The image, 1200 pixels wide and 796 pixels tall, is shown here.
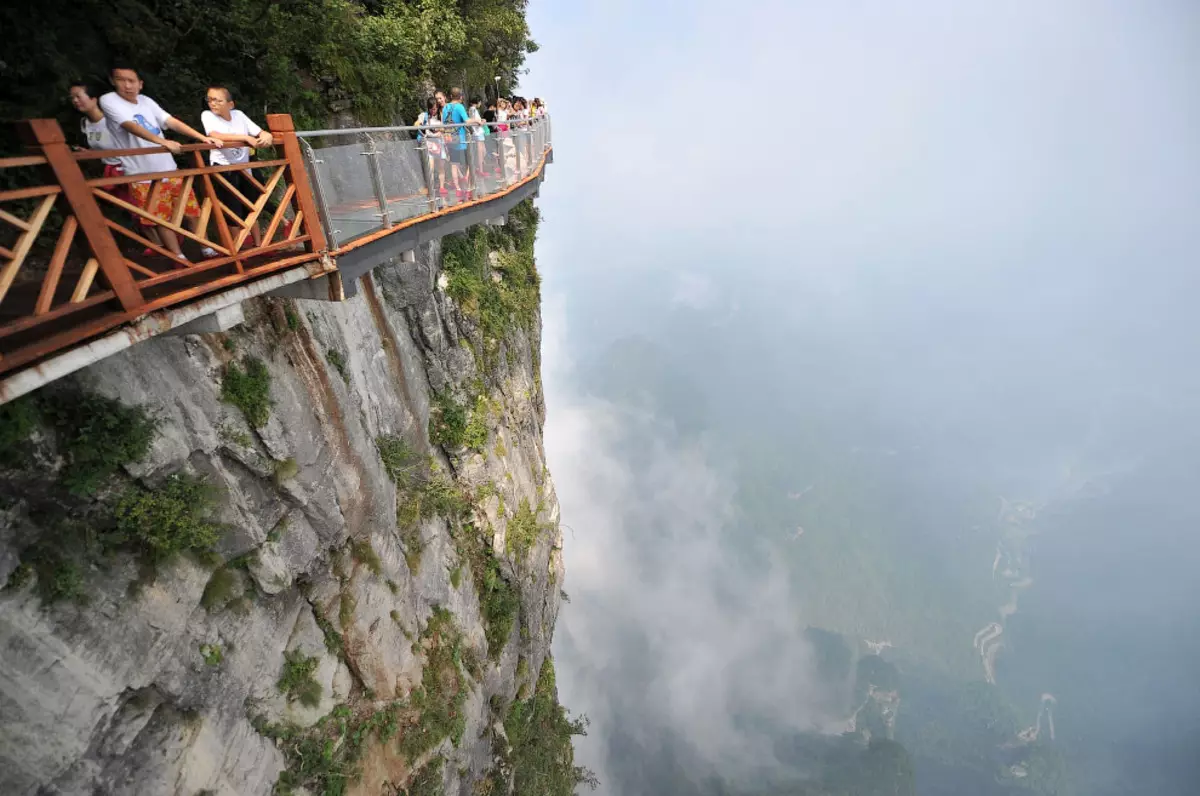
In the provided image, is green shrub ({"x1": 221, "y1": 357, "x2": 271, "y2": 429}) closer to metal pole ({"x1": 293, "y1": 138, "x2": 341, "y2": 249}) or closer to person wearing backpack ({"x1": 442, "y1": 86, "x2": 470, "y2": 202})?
metal pole ({"x1": 293, "y1": 138, "x2": 341, "y2": 249})

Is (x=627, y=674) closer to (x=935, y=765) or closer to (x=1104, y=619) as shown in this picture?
(x=935, y=765)

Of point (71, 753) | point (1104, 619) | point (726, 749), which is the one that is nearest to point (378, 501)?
point (71, 753)

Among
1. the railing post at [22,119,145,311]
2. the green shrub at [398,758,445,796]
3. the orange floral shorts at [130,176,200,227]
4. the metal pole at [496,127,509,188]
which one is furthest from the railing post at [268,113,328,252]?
the green shrub at [398,758,445,796]

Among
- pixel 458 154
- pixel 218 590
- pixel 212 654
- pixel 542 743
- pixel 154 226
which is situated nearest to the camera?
pixel 154 226

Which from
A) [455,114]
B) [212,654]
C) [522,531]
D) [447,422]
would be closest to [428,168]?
[455,114]

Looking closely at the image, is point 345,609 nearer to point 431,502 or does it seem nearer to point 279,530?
point 279,530

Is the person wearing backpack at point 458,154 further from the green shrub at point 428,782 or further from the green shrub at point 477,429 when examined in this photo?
the green shrub at point 428,782
